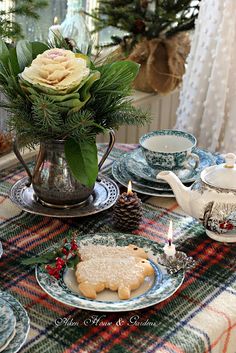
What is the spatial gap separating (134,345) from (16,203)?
52 centimetres

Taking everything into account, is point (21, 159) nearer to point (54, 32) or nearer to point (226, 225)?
point (54, 32)

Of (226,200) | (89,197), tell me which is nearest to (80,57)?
(89,197)

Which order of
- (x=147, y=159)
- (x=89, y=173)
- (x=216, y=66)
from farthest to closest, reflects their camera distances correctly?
(x=216, y=66), (x=147, y=159), (x=89, y=173)

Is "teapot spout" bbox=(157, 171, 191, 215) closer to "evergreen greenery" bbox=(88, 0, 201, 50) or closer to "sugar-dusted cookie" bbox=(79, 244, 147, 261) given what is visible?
"sugar-dusted cookie" bbox=(79, 244, 147, 261)

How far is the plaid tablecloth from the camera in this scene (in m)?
1.09

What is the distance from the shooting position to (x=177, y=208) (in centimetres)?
154

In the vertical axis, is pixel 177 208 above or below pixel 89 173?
below

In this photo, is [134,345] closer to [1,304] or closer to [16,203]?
[1,304]

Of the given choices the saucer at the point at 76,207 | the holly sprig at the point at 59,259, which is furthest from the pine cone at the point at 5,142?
the holly sprig at the point at 59,259

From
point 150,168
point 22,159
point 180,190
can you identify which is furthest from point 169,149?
point 22,159

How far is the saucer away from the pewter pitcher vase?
0.07 feet

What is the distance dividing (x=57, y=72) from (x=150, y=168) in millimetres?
415

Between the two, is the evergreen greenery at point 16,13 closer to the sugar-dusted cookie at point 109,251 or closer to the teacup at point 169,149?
the teacup at point 169,149

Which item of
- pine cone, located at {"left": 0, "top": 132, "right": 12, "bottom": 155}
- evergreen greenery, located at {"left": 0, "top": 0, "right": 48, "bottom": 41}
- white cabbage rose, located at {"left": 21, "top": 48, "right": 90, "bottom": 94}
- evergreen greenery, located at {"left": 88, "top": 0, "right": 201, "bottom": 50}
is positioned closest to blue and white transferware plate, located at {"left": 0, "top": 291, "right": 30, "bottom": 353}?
white cabbage rose, located at {"left": 21, "top": 48, "right": 90, "bottom": 94}
